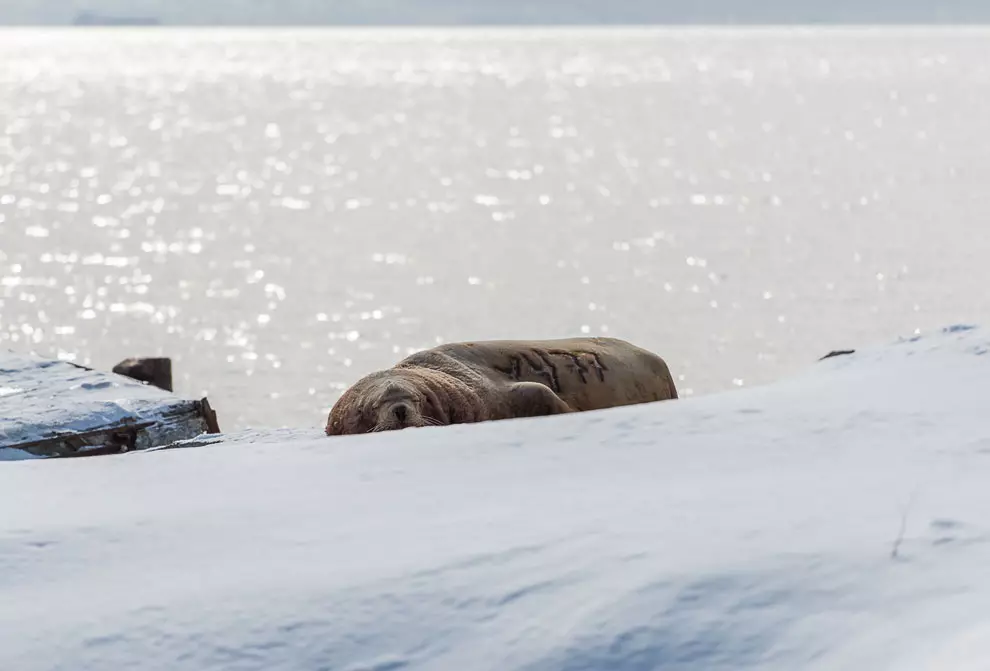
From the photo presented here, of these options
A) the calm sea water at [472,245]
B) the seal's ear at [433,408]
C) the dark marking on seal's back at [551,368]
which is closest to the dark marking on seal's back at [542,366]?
the dark marking on seal's back at [551,368]

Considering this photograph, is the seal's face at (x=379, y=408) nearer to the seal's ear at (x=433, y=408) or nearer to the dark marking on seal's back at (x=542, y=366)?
the seal's ear at (x=433, y=408)

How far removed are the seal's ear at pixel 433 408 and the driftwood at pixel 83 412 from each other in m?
1.66

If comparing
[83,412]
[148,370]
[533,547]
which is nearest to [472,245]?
[148,370]

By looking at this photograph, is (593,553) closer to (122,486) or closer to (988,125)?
(122,486)

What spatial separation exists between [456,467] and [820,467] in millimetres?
1240

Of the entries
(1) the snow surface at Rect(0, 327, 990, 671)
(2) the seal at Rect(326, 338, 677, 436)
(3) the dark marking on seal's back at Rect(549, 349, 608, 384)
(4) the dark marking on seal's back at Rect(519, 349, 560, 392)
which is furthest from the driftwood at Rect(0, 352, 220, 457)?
(1) the snow surface at Rect(0, 327, 990, 671)

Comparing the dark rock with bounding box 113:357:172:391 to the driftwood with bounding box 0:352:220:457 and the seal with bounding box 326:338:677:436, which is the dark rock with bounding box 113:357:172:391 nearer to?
the driftwood with bounding box 0:352:220:457

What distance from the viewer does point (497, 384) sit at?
28.1 feet

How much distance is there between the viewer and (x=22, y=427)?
736cm

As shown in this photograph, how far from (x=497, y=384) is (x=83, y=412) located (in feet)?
8.39

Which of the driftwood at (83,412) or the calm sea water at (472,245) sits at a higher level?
the calm sea water at (472,245)

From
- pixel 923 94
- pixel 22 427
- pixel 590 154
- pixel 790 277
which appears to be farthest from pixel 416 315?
pixel 923 94

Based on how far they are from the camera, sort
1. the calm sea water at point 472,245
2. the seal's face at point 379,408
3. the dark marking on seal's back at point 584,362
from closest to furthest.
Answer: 1. the seal's face at point 379,408
2. the dark marking on seal's back at point 584,362
3. the calm sea water at point 472,245

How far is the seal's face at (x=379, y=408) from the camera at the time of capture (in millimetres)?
7199
